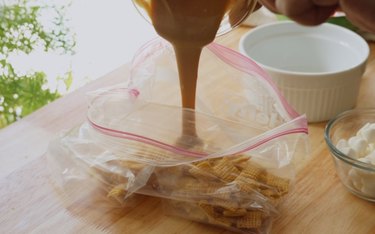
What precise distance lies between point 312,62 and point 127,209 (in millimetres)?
393

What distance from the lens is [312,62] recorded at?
0.80 metres

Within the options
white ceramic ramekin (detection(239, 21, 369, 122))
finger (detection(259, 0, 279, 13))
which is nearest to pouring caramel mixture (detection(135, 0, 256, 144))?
finger (detection(259, 0, 279, 13))

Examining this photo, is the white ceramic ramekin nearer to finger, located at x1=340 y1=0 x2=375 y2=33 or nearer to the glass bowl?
the glass bowl

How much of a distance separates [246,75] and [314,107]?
4.2 inches

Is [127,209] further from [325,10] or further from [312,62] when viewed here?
[312,62]

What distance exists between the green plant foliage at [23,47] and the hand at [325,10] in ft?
1.60

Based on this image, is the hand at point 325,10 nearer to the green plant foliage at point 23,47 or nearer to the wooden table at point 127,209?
the wooden table at point 127,209

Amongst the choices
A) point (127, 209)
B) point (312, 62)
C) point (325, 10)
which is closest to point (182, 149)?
point (127, 209)

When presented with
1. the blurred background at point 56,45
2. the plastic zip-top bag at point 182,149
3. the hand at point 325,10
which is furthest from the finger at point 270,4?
the blurred background at point 56,45

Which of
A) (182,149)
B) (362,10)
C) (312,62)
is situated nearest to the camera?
(362,10)

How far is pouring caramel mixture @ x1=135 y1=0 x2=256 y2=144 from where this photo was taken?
485mm

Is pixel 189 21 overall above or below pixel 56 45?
above

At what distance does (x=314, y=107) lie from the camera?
71 centimetres

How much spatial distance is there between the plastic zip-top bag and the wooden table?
2 cm
